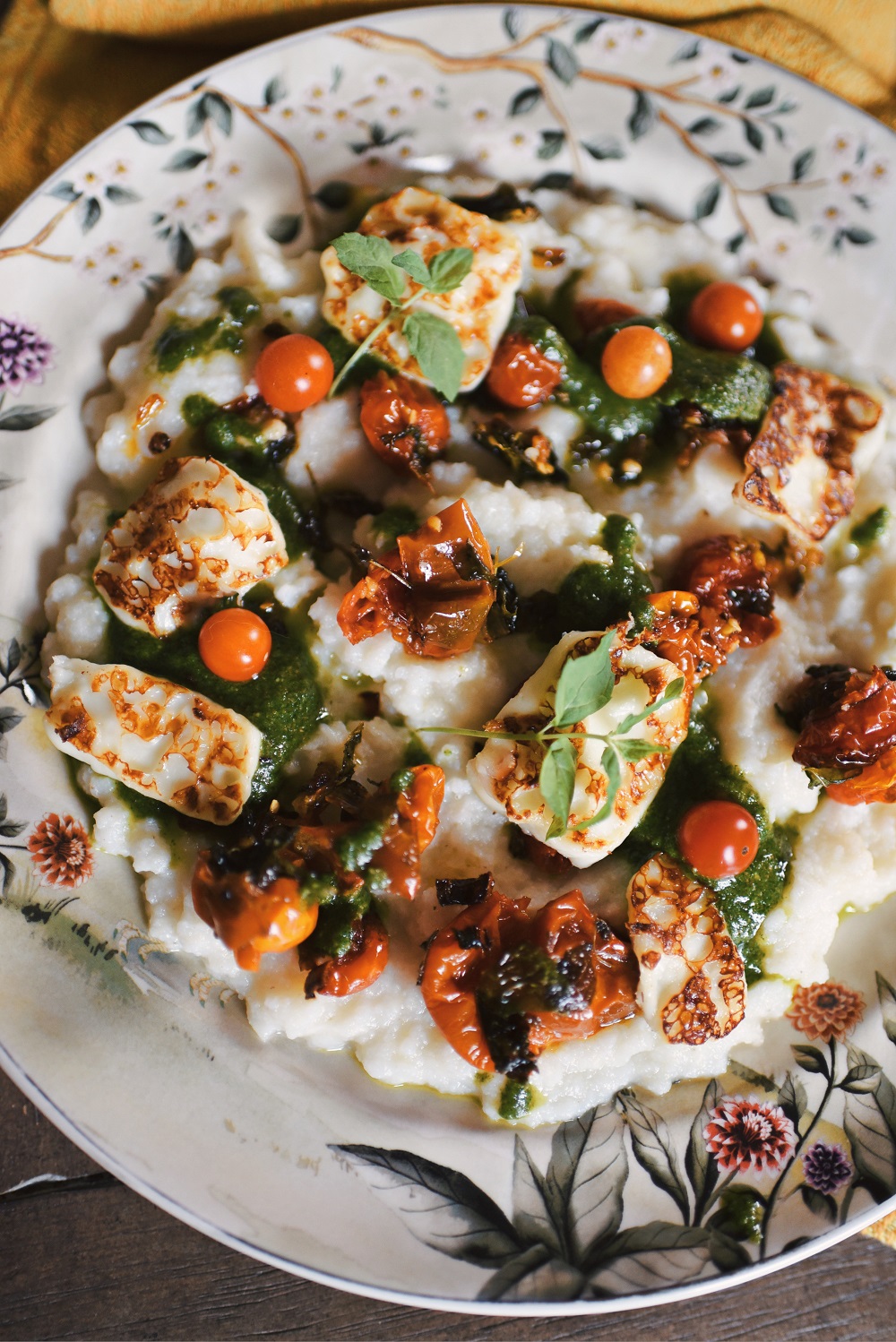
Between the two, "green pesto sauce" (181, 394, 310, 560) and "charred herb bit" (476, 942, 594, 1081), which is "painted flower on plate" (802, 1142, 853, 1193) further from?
"green pesto sauce" (181, 394, 310, 560)

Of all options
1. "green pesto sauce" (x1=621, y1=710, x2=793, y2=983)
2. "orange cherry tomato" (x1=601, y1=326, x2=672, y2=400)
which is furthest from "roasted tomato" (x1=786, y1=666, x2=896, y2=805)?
"orange cherry tomato" (x1=601, y1=326, x2=672, y2=400)

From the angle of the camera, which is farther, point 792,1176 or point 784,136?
point 784,136

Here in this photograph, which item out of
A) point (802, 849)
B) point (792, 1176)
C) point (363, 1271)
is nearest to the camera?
point (363, 1271)

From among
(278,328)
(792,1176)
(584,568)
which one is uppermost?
(278,328)

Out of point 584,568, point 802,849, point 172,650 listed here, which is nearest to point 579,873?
point 802,849

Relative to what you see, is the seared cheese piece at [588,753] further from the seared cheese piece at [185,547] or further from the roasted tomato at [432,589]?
the seared cheese piece at [185,547]

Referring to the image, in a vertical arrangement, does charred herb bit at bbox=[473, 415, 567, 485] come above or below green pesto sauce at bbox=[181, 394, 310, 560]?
above

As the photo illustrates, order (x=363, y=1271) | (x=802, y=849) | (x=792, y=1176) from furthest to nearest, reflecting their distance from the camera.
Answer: (x=802, y=849), (x=792, y=1176), (x=363, y=1271)

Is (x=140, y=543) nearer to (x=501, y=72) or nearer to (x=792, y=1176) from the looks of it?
(x=501, y=72)
